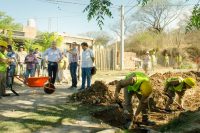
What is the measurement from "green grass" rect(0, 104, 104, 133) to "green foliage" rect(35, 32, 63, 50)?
20558 millimetres

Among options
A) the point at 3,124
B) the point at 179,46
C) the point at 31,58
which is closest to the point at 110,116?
the point at 3,124

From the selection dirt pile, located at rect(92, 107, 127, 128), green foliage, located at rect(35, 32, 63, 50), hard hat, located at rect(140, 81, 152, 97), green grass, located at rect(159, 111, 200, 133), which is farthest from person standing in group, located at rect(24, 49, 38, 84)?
green foliage, located at rect(35, 32, 63, 50)

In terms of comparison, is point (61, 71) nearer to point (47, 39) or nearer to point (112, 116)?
point (112, 116)

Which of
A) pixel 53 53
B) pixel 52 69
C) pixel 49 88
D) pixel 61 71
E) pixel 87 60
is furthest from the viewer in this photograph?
pixel 61 71

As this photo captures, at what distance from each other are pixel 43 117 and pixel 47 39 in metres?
23.0

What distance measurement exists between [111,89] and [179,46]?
1735 inches

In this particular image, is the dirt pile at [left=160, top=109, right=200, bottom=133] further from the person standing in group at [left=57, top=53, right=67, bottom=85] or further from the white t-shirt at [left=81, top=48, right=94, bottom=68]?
the person standing in group at [left=57, top=53, right=67, bottom=85]

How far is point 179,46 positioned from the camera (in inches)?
2175

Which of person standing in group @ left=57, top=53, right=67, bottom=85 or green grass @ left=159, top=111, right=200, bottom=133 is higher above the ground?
person standing in group @ left=57, top=53, right=67, bottom=85

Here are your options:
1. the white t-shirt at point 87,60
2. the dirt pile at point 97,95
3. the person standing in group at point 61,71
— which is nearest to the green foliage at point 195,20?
the dirt pile at point 97,95

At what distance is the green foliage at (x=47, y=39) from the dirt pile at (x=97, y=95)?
19104mm

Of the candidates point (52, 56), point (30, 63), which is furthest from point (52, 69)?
point (30, 63)

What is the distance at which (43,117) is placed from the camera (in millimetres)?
9562

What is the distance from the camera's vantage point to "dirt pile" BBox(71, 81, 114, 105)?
11.7 m
